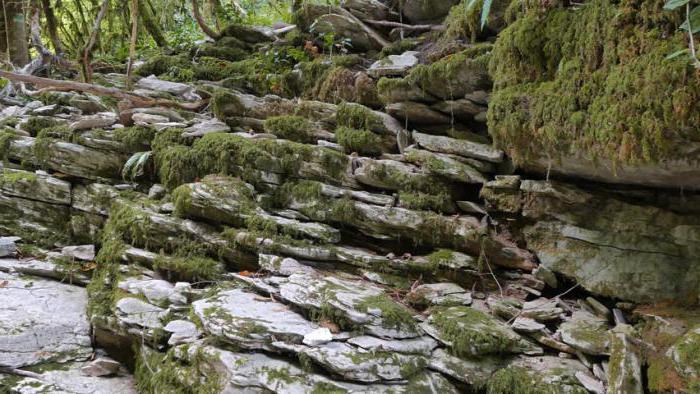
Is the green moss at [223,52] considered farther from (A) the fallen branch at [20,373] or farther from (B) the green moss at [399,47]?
(A) the fallen branch at [20,373]

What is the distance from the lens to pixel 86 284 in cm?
584

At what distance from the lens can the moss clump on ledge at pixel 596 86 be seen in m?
3.31

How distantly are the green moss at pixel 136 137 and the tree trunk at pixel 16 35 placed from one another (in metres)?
5.17

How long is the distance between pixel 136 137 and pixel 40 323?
2.89 meters

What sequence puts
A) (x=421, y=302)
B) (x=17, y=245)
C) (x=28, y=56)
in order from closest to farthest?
(x=421, y=302) → (x=17, y=245) → (x=28, y=56)

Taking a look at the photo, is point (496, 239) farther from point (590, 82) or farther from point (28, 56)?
point (28, 56)

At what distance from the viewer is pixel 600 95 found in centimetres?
380

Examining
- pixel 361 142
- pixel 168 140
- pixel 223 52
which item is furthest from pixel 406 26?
pixel 168 140

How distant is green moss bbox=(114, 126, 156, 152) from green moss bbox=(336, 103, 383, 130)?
2756 mm

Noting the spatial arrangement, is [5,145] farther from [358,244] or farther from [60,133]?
[358,244]

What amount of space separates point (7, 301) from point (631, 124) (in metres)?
6.18

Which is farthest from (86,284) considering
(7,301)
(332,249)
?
(332,249)

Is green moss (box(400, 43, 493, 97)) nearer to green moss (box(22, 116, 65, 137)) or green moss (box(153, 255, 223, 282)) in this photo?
green moss (box(153, 255, 223, 282))

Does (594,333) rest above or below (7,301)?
above
